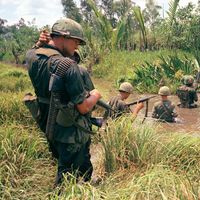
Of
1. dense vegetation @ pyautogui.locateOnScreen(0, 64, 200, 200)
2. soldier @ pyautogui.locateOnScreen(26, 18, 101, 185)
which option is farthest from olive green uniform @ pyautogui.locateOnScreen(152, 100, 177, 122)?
soldier @ pyautogui.locateOnScreen(26, 18, 101, 185)

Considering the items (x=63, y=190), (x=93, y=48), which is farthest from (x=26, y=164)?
(x=93, y=48)

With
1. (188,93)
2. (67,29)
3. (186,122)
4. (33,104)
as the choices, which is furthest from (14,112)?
(188,93)

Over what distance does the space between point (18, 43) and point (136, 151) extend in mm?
31144

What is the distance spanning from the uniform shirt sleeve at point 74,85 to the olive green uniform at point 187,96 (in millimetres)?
6473

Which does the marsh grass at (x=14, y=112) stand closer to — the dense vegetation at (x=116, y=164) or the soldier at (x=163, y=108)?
the dense vegetation at (x=116, y=164)

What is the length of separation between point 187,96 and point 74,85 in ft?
21.9

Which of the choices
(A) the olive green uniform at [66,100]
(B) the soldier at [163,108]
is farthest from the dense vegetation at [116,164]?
(B) the soldier at [163,108]

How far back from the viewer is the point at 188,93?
30.4 ft

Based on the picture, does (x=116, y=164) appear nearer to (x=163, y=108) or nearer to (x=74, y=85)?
(x=74, y=85)

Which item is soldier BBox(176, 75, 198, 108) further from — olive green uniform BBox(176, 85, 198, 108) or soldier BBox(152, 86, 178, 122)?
soldier BBox(152, 86, 178, 122)

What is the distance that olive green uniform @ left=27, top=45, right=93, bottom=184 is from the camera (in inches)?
122

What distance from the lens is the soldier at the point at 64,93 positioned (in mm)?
3102

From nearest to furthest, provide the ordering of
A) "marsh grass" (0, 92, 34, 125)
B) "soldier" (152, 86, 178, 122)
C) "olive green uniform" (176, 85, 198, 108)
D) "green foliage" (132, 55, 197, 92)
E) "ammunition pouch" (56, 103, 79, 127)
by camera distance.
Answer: "ammunition pouch" (56, 103, 79, 127) < "marsh grass" (0, 92, 34, 125) < "soldier" (152, 86, 178, 122) < "olive green uniform" (176, 85, 198, 108) < "green foliage" (132, 55, 197, 92)

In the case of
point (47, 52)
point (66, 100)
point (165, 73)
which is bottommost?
point (165, 73)
